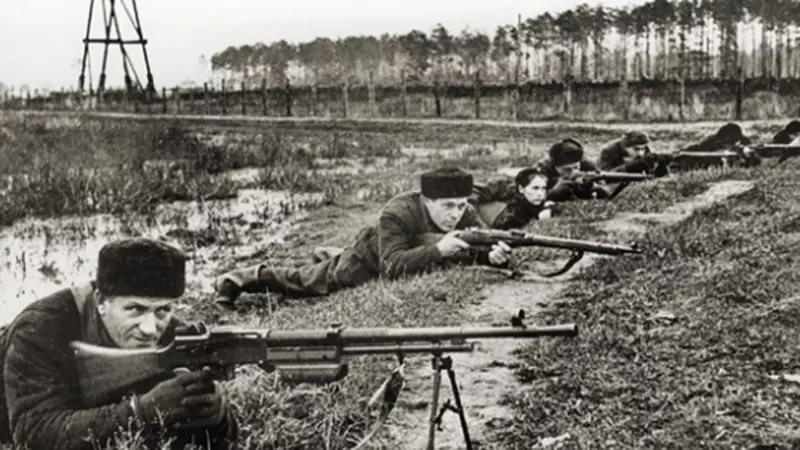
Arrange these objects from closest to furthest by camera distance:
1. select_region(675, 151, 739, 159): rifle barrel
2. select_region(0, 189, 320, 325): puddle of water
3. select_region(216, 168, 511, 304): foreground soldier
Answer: select_region(216, 168, 511, 304): foreground soldier, select_region(0, 189, 320, 325): puddle of water, select_region(675, 151, 739, 159): rifle barrel

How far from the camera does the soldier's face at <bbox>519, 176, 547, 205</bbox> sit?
11.3 m

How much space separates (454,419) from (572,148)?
7.83 meters

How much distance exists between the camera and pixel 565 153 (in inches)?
504

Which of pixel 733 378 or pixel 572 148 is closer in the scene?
pixel 733 378

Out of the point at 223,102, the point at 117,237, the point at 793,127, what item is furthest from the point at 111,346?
the point at 223,102

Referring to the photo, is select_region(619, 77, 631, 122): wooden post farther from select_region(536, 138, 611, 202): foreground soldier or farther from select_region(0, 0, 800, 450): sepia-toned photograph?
select_region(536, 138, 611, 202): foreground soldier

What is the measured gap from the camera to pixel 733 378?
17.4 feet

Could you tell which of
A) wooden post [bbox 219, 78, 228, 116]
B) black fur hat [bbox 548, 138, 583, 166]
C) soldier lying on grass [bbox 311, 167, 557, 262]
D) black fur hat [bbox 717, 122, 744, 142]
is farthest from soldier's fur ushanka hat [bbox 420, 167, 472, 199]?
wooden post [bbox 219, 78, 228, 116]

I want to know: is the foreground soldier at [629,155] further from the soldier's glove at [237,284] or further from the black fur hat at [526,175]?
the soldier's glove at [237,284]

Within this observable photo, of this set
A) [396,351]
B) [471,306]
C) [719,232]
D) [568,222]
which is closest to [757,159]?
[568,222]

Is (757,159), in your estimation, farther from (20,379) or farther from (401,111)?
(401,111)

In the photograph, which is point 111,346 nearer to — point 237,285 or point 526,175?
point 237,285

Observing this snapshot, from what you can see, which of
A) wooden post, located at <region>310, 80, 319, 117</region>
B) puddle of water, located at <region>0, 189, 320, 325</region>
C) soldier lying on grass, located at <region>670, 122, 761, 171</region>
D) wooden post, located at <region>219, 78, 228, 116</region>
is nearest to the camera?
puddle of water, located at <region>0, 189, 320, 325</region>

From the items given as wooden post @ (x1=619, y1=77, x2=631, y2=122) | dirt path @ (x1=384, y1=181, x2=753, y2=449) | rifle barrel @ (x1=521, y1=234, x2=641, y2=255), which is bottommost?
dirt path @ (x1=384, y1=181, x2=753, y2=449)
